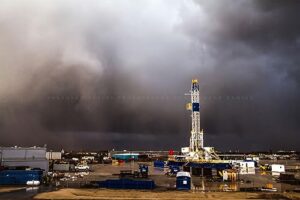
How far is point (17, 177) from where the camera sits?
5612cm

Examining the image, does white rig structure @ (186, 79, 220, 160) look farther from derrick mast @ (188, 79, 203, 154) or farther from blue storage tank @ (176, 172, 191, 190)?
blue storage tank @ (176, 172, 191, 190)

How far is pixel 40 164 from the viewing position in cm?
6994

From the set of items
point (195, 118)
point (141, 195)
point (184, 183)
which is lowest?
point (141, 195)

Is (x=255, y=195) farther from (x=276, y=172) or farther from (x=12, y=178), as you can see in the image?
(x=276, y=172)

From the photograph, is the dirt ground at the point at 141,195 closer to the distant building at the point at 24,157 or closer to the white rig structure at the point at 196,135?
the distant building at the point at 24,157

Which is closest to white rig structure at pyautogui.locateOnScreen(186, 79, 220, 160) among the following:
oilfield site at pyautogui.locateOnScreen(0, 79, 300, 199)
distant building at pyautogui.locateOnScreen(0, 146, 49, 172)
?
oilfield site at pyautogui.locateOnScreen(0, 79, 300, 199)

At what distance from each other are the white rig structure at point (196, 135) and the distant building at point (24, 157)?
3996 centimetres

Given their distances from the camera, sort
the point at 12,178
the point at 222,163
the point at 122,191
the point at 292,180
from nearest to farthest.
Result: 1. the point at 122,191
2. the point at 12,178
3. the point at 292,180
4. the point at 222,163

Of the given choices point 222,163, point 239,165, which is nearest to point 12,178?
point 222,163

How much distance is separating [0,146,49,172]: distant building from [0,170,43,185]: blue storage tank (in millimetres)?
13120

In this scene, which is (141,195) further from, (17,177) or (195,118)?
(195,118)

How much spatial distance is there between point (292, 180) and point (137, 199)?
38.0m

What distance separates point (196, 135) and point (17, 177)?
5138 centimetres

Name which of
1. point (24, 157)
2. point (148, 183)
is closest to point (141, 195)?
point (148, 183)
